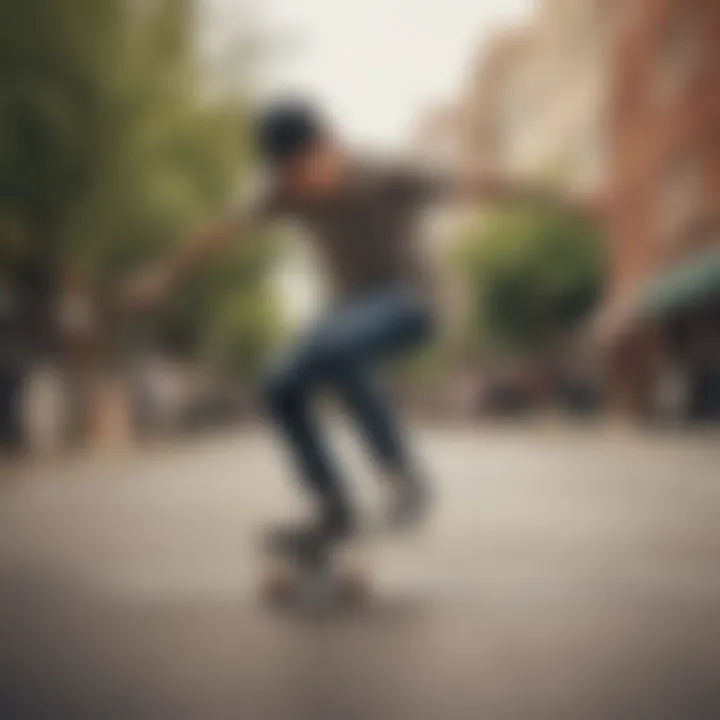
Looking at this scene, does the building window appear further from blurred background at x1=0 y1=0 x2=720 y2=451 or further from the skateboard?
the skateboard

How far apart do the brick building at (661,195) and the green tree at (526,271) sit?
1.9 inches

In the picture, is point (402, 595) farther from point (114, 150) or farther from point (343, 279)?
point (114, 150)

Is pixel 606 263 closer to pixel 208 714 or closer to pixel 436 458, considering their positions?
pixel 436 458

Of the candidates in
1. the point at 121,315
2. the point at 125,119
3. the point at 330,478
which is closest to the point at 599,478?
the point at 330,478

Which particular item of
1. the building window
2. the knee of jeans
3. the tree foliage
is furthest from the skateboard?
the building window

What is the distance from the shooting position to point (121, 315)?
1.34 metres

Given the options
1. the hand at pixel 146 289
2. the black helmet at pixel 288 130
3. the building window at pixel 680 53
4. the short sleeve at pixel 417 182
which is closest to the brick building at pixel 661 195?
the building window at pixel 680 53

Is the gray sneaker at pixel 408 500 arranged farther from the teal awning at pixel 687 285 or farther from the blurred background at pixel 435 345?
the teal awning at pixel 687 285

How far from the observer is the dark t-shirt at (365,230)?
127 cm

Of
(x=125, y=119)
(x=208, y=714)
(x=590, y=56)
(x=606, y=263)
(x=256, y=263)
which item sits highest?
(x=125, y=119)

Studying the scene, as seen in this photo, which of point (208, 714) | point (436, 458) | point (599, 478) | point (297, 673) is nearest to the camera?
point (208, 714)

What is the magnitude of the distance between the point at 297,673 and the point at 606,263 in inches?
29.4

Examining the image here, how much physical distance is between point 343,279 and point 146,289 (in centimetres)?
29

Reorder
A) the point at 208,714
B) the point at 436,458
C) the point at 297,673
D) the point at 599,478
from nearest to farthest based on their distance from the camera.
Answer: the point at 208,714 → the point at 297,673 → the point at 436,458 → the point at 599,478
